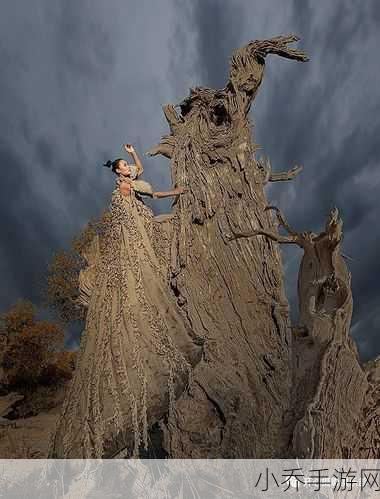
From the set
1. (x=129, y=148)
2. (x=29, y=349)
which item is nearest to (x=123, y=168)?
(x=129, y=148)

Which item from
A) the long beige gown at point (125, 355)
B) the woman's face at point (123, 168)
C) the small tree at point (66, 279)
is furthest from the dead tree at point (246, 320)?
the small tree at point (66, 279)

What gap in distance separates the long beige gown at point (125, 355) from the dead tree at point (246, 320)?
3.52 feet

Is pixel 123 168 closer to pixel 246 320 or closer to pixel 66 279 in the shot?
pixel 246 320

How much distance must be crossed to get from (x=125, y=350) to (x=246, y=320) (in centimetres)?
217

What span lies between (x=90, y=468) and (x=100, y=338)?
1.11 meters

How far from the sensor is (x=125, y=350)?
12.4 ft

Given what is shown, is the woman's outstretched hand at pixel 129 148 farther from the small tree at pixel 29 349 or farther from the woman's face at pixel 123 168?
the small tree at pixel 29 349

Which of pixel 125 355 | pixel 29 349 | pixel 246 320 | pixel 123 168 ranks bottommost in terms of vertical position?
pixel 125 355

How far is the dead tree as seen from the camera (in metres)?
4.56

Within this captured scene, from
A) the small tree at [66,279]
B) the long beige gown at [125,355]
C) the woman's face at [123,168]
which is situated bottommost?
the long beige gown at [125,355]

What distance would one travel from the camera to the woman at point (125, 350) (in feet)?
11.4

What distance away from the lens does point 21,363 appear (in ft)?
62.4

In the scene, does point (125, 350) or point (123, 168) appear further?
point (123, 168)

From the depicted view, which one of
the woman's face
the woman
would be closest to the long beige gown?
the woman
